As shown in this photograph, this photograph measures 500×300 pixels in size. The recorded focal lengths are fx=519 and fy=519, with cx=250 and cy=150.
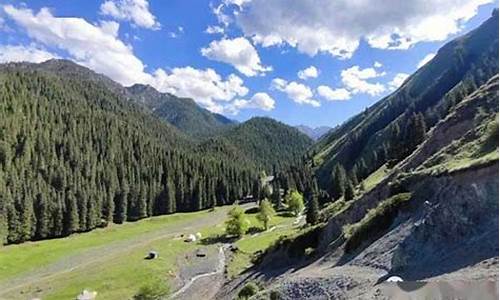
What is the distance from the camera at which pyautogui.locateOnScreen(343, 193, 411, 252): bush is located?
33.8 m

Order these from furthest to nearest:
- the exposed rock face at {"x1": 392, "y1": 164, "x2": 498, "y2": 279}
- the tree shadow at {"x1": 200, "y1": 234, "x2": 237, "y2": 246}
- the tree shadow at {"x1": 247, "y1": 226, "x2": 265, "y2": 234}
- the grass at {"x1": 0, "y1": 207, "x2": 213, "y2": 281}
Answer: the tree shadow at {"x1": 247, "y1": 226, "x2": 265, "y2": 234}
the tree shadow at {"x1": 200, "y1": 234, "x2": 237, "y2": 246}
the grass at {"x1": 0, "y1": 207, "x2": 213, "y2": 281}
the exposed rock face at {"x1": 392, "y1": 164, "x2": 498, "y2": 279}

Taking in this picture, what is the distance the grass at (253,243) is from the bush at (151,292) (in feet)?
30.7

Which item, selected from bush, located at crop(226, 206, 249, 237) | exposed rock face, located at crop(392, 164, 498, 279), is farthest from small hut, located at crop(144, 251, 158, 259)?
exposed rock face, located at crop(392, 164, 498, 279)

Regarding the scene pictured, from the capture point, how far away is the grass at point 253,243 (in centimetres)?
7083

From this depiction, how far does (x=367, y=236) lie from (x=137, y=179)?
5634 inches

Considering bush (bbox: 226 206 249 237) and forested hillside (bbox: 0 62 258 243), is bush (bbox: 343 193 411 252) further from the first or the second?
forested hillside (bbox: 0 62 258 243)

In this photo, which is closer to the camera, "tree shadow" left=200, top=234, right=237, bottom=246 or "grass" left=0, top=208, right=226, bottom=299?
"grass" left=0, top=208, right=226, bottom=299

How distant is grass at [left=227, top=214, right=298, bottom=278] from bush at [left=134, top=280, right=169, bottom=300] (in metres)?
9.37

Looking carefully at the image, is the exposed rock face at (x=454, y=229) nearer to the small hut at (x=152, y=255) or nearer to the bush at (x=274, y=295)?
the bush at (x=274, y=295)

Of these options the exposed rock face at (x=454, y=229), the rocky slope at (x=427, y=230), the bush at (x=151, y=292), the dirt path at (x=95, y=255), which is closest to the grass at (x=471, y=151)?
the rocky slope at (x=427, y=230)

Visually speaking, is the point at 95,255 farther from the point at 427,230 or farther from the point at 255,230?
the point at 427,230

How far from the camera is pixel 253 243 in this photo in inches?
3536

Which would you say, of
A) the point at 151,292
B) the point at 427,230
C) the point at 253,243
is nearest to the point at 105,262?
the point at 253,243

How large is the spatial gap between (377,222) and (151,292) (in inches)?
1174
